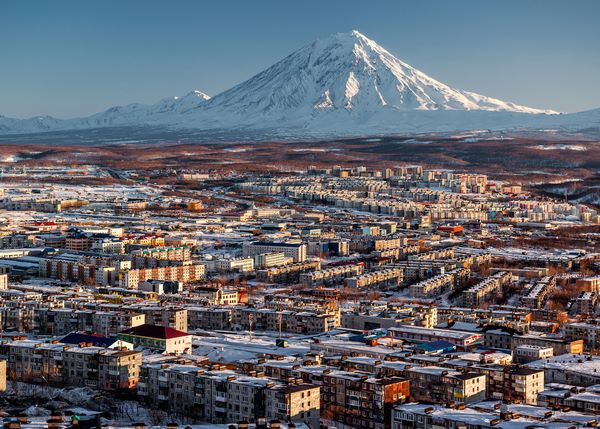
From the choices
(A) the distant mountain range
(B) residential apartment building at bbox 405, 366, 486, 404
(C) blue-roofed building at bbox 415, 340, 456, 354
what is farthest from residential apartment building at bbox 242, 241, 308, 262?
(A) the distant mountain range

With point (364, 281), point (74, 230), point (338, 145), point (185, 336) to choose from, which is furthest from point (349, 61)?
point (185, 336)

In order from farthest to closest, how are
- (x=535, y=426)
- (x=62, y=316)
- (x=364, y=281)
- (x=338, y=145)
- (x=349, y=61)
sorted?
1. (x=349, y=61)
2. (x=338, y=145)
3. (x=364, y=281)
4. (x=62, y=316)
5. (x=535, y=426)

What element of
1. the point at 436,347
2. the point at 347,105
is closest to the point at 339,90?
the point at 347,105

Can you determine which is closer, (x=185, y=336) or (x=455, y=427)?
(x=455, y=427)

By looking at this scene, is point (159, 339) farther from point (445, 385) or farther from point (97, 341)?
point (445, 385)

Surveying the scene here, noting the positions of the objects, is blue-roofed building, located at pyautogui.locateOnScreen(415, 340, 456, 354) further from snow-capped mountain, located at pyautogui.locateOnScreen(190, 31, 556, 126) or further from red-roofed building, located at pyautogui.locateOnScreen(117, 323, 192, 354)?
snow-capped mountain, located at pyautogui.locateOnScreen(190, 31, 556, 126)

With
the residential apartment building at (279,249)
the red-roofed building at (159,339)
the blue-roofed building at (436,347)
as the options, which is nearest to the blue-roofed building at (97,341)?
the red-roofed building at (159,339)

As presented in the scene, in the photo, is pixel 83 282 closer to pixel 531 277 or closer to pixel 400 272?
pixel 400 272
